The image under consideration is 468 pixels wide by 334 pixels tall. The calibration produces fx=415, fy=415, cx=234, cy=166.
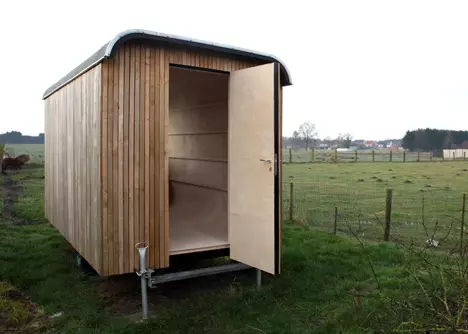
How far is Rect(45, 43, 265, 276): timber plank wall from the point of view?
4.27 metres

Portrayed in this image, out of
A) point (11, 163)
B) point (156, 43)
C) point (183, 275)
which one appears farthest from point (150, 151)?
point (11, 163)

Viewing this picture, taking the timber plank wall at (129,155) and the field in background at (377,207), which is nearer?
the timber plank wall at (129,155)

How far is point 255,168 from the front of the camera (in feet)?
15.6

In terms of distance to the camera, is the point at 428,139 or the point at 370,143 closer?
the point at 428,139

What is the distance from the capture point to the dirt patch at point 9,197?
9.47m

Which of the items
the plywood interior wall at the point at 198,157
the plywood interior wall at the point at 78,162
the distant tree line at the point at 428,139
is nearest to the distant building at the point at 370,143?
the distant tree line at the point at 428,139

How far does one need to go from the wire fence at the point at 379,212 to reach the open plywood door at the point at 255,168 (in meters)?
2.13

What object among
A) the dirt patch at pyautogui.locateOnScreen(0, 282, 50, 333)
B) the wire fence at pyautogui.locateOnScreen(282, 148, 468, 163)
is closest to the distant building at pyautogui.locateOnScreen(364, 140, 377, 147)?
the wire fence at pyautogui.locateOnScreen(282, 148, 468, 163)

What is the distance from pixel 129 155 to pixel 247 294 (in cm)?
208

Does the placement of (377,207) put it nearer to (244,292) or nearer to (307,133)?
(244,292)

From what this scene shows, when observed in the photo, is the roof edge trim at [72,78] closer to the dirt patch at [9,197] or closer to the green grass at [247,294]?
the green grass at [247,294]

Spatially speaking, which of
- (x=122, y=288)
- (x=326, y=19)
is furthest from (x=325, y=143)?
(x=122, y=288)

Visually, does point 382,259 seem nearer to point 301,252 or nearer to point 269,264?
point 301,252

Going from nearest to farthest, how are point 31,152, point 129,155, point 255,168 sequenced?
1. point 129,155
2. point 255,168
3. point 31,152
